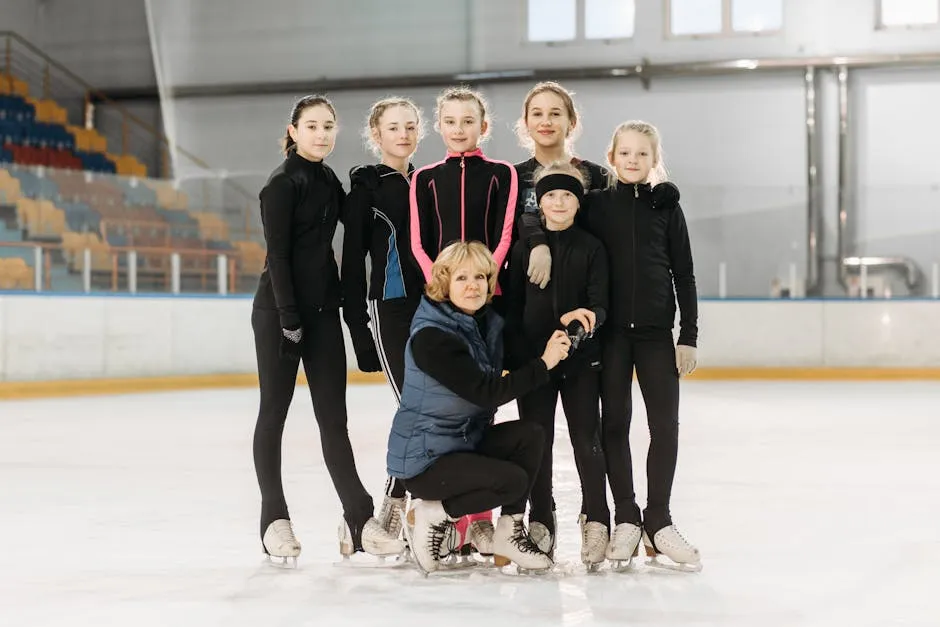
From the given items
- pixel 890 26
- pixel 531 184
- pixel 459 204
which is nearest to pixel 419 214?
pixel 459 204

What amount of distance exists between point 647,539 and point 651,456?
221 mm

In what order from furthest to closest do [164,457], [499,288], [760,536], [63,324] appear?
[63,324]
[164,457]
[760,536]
[499,288]

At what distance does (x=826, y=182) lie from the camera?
1347 cm

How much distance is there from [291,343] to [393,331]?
0.95 feet

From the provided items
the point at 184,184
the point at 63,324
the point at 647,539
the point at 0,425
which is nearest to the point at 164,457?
the point at 0,425

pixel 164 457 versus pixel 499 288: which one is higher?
pixel 499 288

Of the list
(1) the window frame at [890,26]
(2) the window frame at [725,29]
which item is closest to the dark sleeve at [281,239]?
(2) the window frame at [725,29]

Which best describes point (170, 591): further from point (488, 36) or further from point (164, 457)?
point (488, 36)

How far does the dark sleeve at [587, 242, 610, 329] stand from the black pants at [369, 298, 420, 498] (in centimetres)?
48

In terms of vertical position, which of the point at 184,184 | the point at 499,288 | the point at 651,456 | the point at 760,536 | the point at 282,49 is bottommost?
the point at 760,536

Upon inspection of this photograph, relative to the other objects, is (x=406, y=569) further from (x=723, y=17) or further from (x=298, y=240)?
(x=723, y=17)

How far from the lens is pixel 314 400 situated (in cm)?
338

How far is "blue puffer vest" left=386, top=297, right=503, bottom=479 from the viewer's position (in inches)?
123

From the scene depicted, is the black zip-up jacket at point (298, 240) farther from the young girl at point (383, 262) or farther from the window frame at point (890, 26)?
the window frame at point (890, 26)
